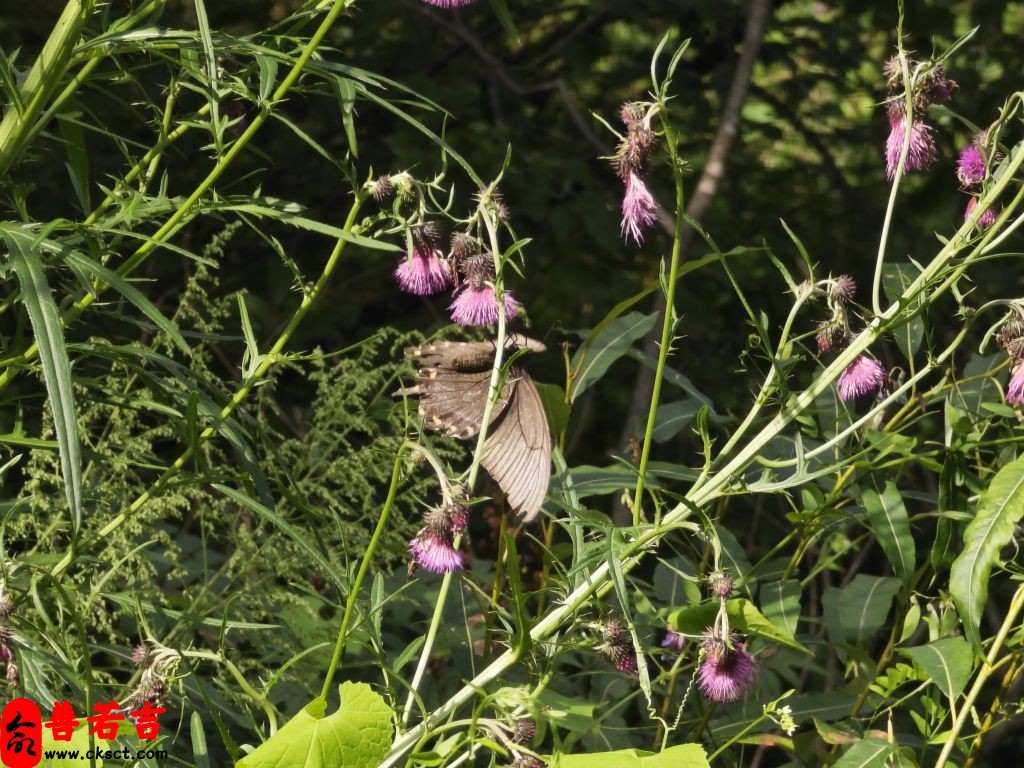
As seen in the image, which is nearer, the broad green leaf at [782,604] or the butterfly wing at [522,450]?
the butterfly wing at [522,450]

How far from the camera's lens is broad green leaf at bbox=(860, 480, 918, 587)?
1.18 m

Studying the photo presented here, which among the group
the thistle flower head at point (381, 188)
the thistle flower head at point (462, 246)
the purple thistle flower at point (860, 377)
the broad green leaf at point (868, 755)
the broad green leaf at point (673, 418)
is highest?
the thistle flower head at point (381, 188)

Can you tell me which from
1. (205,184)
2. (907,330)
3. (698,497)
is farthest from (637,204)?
(907,330)

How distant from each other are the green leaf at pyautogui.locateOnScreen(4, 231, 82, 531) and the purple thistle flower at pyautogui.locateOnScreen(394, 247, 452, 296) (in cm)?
31

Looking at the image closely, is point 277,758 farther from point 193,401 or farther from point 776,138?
point 776,138

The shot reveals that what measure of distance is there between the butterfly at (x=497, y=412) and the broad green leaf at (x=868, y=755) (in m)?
0.36

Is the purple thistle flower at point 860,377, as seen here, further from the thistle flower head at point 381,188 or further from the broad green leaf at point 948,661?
the thistle flower head at point 381,188

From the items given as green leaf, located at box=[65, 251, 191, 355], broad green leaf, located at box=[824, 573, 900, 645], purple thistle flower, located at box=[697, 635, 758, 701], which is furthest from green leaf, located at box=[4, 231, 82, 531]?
broad green leaf, located at box=[824, 573, 900, 645]

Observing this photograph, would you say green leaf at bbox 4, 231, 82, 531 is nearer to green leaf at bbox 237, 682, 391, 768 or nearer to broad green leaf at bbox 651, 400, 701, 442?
green leaf at bbox 237, 682, 391, 768

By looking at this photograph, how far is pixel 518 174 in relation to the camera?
106 inches

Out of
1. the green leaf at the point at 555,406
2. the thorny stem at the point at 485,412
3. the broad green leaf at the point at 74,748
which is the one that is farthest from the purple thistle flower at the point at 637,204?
the broad green leaf at the point at 74,748

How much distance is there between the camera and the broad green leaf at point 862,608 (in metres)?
1.29

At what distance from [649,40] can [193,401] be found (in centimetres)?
253

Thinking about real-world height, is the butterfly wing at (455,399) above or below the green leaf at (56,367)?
below
